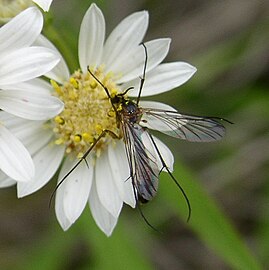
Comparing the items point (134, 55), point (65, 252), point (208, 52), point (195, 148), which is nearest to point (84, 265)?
point (65, 252)

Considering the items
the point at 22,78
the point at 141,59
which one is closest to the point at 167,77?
the point at 141,59

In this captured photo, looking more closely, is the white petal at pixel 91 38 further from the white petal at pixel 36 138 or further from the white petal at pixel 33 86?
the white petal at pixel 36 138

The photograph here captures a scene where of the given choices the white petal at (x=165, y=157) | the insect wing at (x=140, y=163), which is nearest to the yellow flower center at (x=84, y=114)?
the insect wing at (x=140, y=163)

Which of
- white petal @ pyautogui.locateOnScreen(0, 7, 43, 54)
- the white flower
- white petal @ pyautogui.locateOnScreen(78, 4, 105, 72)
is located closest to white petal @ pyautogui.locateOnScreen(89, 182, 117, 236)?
the white flower

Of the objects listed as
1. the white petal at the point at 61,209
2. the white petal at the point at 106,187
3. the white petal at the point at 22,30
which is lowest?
the white petal at the point at 61,209

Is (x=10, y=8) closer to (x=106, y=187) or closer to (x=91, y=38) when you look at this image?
(x=91, y=38)

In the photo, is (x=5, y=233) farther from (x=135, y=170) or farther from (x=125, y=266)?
(x=135, y=170)

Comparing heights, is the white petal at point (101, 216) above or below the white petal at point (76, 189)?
below

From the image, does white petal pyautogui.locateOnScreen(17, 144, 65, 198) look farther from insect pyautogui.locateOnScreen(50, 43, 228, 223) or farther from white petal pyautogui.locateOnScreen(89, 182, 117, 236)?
white petal pyautogui.locateOnScreen(89, 182, 117, 236)
